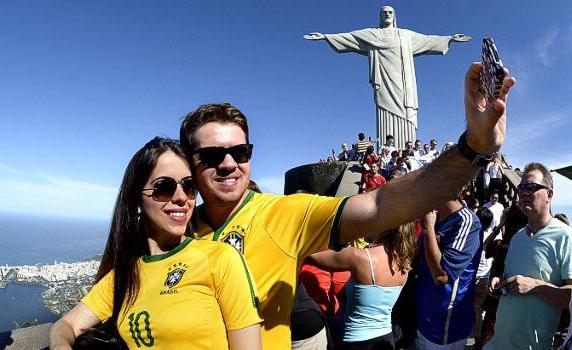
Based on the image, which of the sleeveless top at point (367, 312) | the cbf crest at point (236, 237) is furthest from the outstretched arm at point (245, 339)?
the sleeveless top at point (367, 312)

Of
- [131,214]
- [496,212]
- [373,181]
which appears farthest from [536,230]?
[373,181]

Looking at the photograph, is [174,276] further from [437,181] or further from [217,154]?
[437,181]

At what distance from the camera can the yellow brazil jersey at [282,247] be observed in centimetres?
157

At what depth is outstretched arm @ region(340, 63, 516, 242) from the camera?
114 centimetres

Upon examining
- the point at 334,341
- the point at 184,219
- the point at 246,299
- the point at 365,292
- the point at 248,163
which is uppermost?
the point at 248,163

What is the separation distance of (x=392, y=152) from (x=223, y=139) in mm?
13257

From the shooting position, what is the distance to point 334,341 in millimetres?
3061

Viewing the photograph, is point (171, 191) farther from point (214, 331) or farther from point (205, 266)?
point (214, 331)

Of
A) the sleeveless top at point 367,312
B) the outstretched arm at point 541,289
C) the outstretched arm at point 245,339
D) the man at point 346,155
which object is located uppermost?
the man at point 346,155

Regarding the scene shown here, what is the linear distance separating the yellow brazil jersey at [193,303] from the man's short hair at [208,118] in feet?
2.00

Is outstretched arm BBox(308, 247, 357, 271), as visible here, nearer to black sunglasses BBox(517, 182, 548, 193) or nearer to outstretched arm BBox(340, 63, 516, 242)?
outstretched arm BBox(340, 63, 516, 242)

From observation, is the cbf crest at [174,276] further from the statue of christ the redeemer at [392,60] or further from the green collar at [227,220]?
the statue of christ the redeemer at [392,60]

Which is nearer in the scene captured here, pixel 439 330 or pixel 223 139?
pixel 223 139

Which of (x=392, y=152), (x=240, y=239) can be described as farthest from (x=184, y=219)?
(x=392, y=152)
